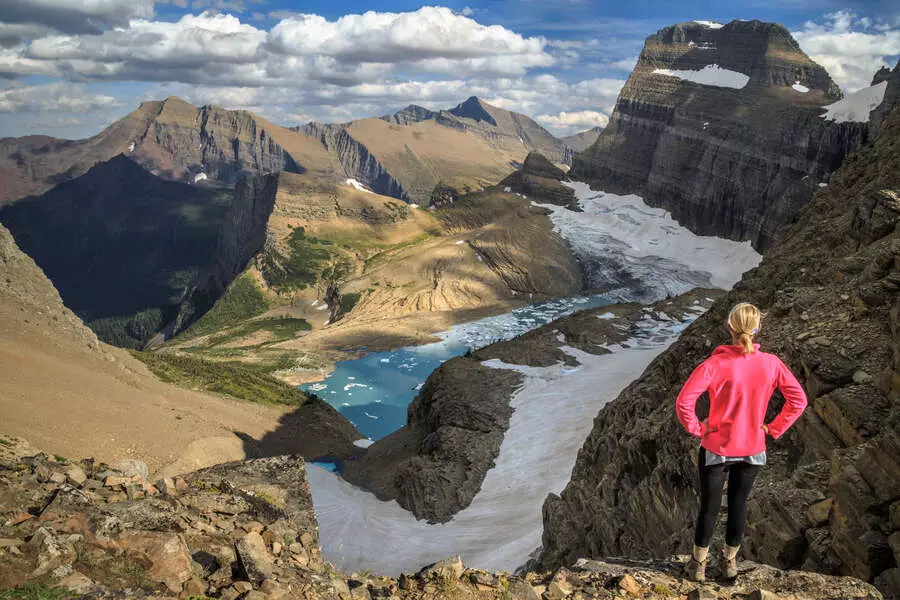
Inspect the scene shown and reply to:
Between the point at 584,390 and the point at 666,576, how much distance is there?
142 ft

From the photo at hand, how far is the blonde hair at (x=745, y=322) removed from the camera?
808cm

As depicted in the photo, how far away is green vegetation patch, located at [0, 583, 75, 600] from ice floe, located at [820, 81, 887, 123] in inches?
6220

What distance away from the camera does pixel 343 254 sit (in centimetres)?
17600

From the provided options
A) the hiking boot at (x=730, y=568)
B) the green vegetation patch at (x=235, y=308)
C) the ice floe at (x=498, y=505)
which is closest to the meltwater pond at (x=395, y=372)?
the ice floe at (x=498, y=505)

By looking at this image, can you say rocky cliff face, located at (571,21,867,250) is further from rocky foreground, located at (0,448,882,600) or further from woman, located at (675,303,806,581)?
rocky foreground, located at (0,448,882,600)

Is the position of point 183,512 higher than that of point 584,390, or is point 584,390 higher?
point 183,512

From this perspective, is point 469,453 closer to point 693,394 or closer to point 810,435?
point 810,435

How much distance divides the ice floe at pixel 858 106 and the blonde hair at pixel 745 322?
15208 centimetres

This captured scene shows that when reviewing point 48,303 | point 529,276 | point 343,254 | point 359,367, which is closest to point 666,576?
point 48,303

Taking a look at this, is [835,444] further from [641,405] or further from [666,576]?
[641,405]

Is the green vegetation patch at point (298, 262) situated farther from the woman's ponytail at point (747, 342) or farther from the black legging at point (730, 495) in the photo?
the woman's ponytail at point (747, 342)

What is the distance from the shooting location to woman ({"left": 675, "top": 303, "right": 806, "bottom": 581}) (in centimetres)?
834

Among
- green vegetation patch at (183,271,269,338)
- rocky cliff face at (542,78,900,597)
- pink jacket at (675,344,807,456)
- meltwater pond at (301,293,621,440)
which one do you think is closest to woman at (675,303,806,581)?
pink jacket at (675,344,807,456)

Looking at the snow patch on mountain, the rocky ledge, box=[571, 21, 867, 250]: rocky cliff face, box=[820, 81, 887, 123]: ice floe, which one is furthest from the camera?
the snow patch on mountain
